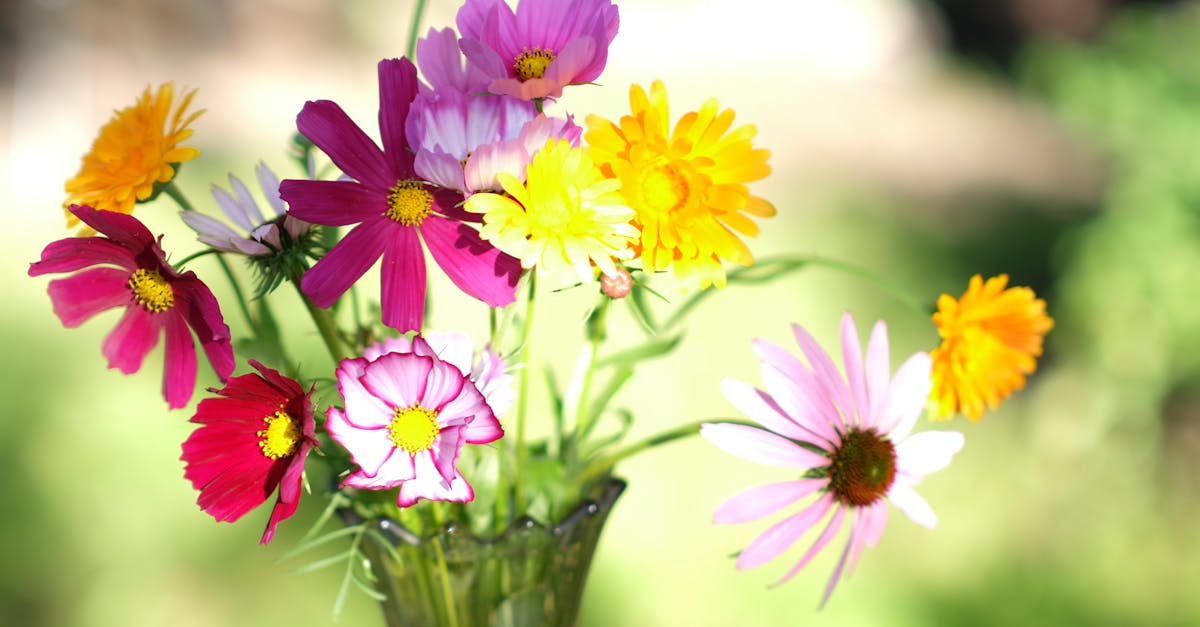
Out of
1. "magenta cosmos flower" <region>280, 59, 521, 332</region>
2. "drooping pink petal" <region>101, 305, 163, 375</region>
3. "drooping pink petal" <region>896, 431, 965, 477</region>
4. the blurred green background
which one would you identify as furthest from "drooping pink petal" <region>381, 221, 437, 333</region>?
the blurred green background

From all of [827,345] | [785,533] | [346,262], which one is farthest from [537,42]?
[827,345]

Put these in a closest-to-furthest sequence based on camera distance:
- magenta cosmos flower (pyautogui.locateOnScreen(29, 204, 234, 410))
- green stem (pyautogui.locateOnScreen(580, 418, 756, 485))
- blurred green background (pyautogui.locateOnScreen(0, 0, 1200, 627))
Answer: magenta cosmos flower (pyautogui.locateOnScreen(29, 204, 234, 410))
green stem (pyautogui.locateOnScreen(580, 418, 756, 485))
blurred green background (pyautogui.locateOnScreen(0, 0, 1200, 627))

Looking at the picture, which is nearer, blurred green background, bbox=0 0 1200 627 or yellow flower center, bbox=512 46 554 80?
yellow flower center, bbox=512 46 554 80

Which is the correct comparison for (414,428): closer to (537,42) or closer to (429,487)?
(429,487)

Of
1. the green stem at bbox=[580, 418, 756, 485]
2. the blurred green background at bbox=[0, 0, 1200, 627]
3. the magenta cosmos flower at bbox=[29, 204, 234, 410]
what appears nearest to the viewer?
the magenta cosmos flower at bbox=[29, 204, 234, 410]

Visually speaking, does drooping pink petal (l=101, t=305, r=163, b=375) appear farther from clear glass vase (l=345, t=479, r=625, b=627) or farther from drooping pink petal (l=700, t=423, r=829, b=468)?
drooping pink petal (l=700, t=423, r=829, b=468)

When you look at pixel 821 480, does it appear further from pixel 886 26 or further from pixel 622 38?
pixel 886 26
